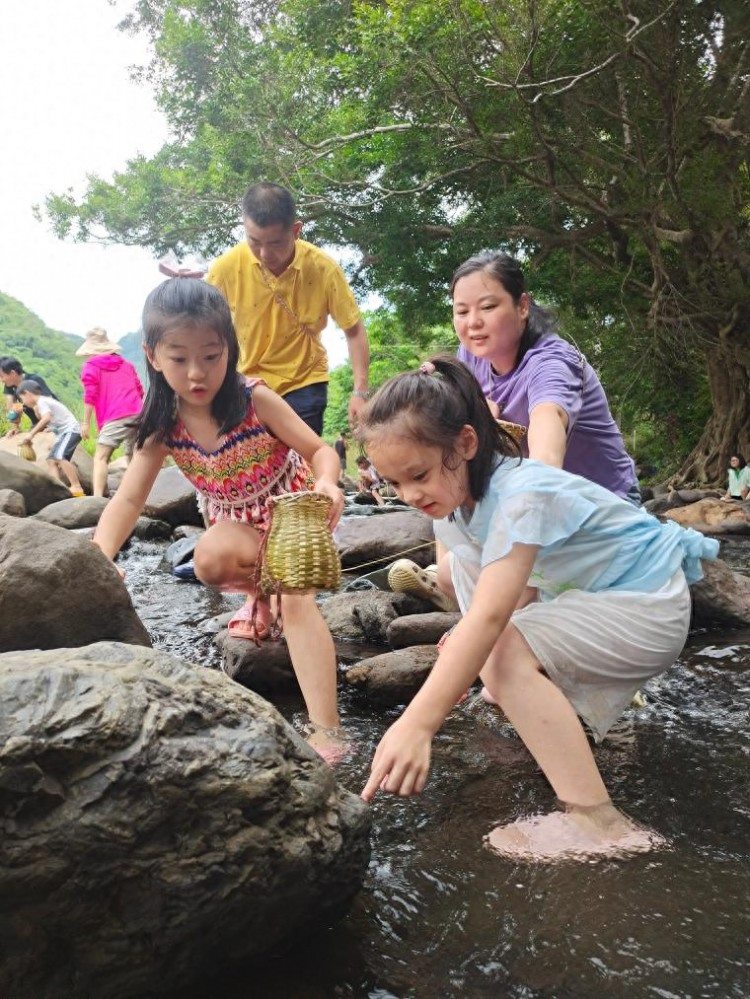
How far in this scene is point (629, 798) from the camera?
2.06 meters

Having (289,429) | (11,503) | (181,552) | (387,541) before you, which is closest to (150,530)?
(11,503)

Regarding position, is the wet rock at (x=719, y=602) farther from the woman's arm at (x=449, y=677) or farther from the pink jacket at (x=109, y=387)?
the pink jacket at (x=109, y=387)

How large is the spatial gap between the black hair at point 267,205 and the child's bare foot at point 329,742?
7.07 ft

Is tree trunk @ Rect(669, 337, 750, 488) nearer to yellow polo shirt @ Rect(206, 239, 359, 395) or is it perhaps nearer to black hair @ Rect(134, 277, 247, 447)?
yellow polo shirt @ Rect(206, 239, 359, 395)

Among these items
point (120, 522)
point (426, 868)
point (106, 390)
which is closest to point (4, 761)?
point (426, 868)

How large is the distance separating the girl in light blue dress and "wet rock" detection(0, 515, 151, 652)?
1404 millimetres

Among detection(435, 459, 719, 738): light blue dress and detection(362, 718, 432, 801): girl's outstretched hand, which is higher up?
detection(435, 459, 719, 738): light blue dress

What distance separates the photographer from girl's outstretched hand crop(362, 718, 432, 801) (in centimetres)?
166

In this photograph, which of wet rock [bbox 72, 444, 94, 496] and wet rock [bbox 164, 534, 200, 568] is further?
wet rock [bbox 72, 444, 94, 496]

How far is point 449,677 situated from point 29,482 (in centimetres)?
736

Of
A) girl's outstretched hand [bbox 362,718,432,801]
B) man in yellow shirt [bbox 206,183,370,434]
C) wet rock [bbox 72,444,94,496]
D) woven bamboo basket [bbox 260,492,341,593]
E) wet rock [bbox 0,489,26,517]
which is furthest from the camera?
wet rock [bbox 72,444,94,496]

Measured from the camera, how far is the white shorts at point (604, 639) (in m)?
2.03

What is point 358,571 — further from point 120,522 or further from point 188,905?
point 188,905

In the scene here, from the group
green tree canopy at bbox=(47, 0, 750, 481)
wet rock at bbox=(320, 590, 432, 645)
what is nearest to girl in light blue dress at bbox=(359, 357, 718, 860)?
wet rock at bbox=(320, 590, 432, 645)
